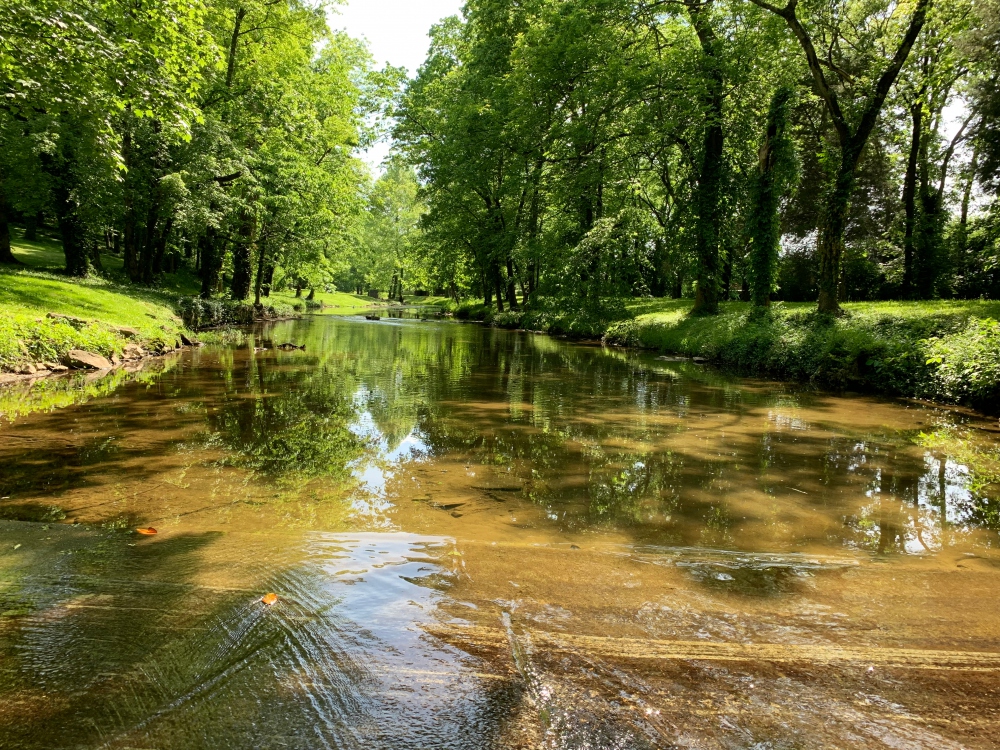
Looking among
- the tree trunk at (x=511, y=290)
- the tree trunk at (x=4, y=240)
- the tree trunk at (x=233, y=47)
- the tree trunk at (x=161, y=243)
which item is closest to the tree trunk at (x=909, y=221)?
the tree trunk at (x=511, y=290)

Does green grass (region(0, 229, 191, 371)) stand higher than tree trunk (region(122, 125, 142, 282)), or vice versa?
tree trunk (region(122, 125, 142, 282))

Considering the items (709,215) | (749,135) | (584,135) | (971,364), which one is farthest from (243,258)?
(971,364)

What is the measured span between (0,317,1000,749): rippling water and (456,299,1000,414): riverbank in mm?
3531

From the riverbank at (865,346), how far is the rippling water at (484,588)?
353cm

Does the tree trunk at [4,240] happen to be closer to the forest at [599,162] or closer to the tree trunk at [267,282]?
the forest at [599,162]

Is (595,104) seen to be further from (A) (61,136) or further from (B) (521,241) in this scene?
(A) (61,136)

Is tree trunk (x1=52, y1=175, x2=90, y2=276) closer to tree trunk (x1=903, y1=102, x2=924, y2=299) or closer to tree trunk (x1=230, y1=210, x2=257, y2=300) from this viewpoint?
tree trunk (x1=230, y1=210, x2=257, y2=300)

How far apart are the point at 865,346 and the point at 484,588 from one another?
11733 millimetres

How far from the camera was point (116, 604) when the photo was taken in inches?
109

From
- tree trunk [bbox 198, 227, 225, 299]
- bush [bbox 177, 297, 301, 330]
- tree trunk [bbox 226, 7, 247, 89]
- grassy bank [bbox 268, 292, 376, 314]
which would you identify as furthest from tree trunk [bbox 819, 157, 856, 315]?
grassy bank [bbox 268, 292, 376, 314]

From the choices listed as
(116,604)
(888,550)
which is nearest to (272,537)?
(116,604)

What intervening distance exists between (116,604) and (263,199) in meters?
24.9

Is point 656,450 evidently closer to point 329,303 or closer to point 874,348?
point 874,348

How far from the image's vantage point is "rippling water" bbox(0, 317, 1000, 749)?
6.89 ft
